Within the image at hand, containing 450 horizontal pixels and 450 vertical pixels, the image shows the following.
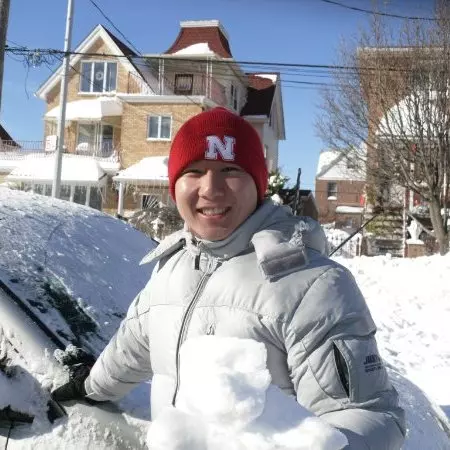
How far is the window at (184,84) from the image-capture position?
90.7ft

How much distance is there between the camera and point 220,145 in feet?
4.80

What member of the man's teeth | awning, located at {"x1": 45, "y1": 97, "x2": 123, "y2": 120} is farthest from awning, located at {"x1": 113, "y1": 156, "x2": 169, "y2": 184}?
the man's teeth

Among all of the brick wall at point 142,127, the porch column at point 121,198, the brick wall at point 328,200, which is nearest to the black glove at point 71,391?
the porch column at point 121,198

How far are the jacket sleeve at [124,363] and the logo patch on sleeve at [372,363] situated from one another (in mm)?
660

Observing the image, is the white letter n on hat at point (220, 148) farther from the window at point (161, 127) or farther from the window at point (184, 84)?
the window at point (184, 84)

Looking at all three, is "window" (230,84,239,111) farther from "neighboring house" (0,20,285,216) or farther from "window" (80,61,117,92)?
"window" (80,61,117,92)

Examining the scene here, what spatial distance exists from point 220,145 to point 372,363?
60 centimetres

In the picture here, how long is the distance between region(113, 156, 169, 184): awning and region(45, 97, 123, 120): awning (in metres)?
2.65

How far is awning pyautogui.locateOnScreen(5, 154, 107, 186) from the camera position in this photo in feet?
87.1

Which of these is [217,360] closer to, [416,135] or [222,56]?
[416,135]

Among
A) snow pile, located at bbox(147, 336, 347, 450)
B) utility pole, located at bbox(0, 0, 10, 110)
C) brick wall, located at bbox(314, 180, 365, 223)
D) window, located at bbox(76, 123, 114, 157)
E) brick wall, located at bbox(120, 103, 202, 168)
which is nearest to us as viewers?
snow pile, located at bbox(147, 336, 347, 450)

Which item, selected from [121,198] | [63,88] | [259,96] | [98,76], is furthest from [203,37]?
[63,88]

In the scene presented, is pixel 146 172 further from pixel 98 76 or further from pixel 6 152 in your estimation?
pixel 6 152

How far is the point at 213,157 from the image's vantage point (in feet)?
4.78
